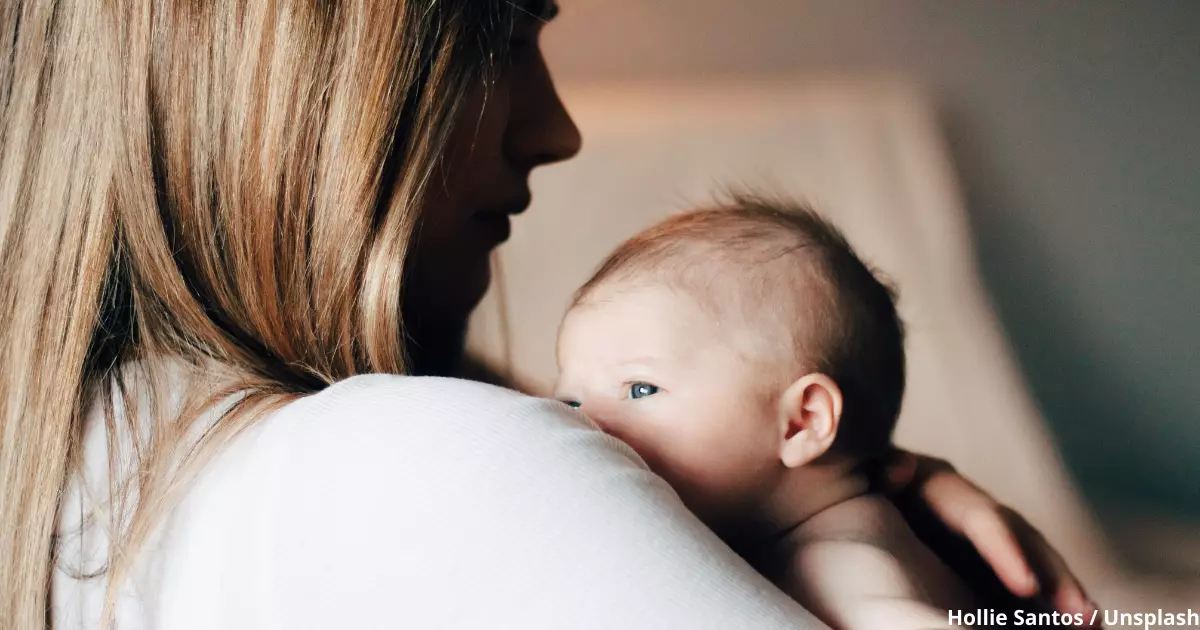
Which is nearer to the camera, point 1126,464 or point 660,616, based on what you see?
point 660,616

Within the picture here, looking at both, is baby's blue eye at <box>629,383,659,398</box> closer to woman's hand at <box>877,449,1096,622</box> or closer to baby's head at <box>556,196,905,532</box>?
baby's head at <box>556,196,905,532</box>

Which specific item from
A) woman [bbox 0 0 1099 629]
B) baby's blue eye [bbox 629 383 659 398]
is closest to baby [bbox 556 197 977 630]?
baby's blue eye [bbox 629 383 659 398]

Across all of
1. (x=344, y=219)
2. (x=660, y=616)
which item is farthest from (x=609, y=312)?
(x=660, y=616)

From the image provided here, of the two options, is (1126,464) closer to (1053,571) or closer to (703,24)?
(1053,571)

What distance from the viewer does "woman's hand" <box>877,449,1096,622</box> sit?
576 millimetres

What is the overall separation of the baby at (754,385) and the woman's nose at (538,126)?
237mm

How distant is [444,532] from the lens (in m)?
0.32

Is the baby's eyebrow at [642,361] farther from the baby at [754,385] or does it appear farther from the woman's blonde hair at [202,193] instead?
the woman's blonde hair at [202,193]

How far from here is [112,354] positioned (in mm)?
497

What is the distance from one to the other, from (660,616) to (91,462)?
0.35 metres

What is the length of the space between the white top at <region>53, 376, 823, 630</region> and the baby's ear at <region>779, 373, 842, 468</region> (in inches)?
8.3

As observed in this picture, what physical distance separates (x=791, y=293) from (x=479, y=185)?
28cm

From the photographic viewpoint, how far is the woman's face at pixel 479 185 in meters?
0.64

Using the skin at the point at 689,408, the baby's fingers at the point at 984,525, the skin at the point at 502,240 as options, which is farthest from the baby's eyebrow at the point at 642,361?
the baby's fingers at the point at 984,525
